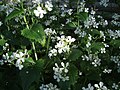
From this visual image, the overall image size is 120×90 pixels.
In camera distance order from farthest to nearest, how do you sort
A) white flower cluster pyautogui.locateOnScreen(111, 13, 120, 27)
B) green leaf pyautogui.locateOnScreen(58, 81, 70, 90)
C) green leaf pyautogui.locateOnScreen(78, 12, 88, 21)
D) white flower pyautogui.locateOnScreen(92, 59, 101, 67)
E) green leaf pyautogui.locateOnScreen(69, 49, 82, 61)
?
1. white flower cluster pyautogui.locateOnScreen(111, 13, 120, 27)
2. green leaf pyautogui.locateOnScreen(78, 12, 88, 21)
3. white flower pyautogui.locateOnScreen(92, 59, 101, 67)
4. green leaf pyautogui.locateOnScreen(69, 49, 82, 61)
5. green leaf pyautogui.locateOnScreen(58, 81, 70, 90)

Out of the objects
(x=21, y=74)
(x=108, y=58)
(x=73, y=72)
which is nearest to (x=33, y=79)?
(x=21, y=74)

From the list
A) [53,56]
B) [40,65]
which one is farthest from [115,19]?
[40,65]

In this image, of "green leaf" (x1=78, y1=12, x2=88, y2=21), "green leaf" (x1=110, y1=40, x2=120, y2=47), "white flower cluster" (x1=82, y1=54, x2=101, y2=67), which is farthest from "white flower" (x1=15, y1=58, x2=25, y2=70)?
"green leaf" (x1=110, y1=40, x2=120, y2=47)

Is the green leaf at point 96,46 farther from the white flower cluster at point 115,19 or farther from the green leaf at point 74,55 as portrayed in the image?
the white flower cluster at point 115,19

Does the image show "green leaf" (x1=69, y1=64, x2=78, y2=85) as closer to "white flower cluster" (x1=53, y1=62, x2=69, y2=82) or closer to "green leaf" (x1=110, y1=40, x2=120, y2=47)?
"white flower cluster" (x1=53, y1=62, x2=69, y2=82)

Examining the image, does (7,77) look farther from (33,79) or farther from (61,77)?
(61,77)

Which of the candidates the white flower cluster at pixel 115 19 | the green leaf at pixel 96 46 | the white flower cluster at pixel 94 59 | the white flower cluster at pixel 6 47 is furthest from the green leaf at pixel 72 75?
the white flower cluster at pixel 115 19

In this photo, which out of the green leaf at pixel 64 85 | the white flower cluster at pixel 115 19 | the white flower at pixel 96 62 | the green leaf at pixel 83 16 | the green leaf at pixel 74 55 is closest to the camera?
the green leaf at pixel 64 85

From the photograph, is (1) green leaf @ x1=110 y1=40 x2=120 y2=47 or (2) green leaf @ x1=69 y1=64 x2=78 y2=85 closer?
(2) green leaf @ x1=69 y1=64 x2=78 y2=85
